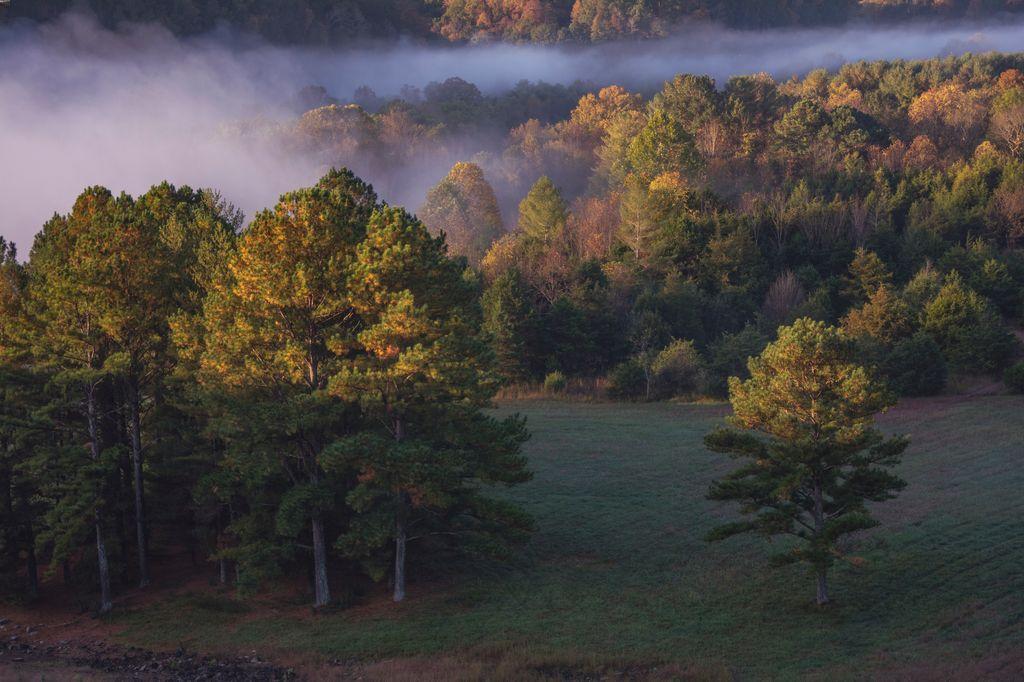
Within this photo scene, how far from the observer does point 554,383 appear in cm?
7394

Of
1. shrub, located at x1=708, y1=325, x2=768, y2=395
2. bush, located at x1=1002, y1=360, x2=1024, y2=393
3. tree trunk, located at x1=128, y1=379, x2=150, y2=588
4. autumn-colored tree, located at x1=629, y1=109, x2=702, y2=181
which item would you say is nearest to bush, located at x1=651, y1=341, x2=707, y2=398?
shrub, located at x1=708, y1=325, x2=768, y2=395

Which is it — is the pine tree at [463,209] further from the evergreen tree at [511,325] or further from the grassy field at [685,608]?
the grassy field at [685,608]

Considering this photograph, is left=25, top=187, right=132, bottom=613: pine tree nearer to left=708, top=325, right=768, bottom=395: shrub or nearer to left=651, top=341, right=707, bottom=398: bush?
left=651, top=341, right=707, bottom=398: bush

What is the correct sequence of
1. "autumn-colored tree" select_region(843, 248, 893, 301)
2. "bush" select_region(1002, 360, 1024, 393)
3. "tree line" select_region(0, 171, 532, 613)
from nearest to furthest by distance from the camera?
"tree line" select_region(0, 171, 532, 613) < "bush" select_region(1002, 360, 1024, 393) < "autumn-colored tree" select_region(843, 248, 893, 301)

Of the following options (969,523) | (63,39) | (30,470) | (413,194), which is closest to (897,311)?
(969,523)

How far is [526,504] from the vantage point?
4328 centimetres

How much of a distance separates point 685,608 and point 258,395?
15.2 meters

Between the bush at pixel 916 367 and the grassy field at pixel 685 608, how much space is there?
68.6 feet

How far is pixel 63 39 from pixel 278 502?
6279 inches

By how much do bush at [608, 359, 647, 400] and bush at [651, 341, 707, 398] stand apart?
1003 millimetres

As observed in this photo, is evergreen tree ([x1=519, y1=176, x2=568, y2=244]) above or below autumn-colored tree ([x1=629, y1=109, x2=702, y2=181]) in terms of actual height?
below

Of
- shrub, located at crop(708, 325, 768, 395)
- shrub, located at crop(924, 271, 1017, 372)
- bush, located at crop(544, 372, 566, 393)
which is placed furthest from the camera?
bush, located at crop(544, 372, 566, 393)

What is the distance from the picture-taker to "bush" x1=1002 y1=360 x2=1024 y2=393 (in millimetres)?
61781

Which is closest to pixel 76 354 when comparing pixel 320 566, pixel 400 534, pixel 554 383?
pixel 320 566
